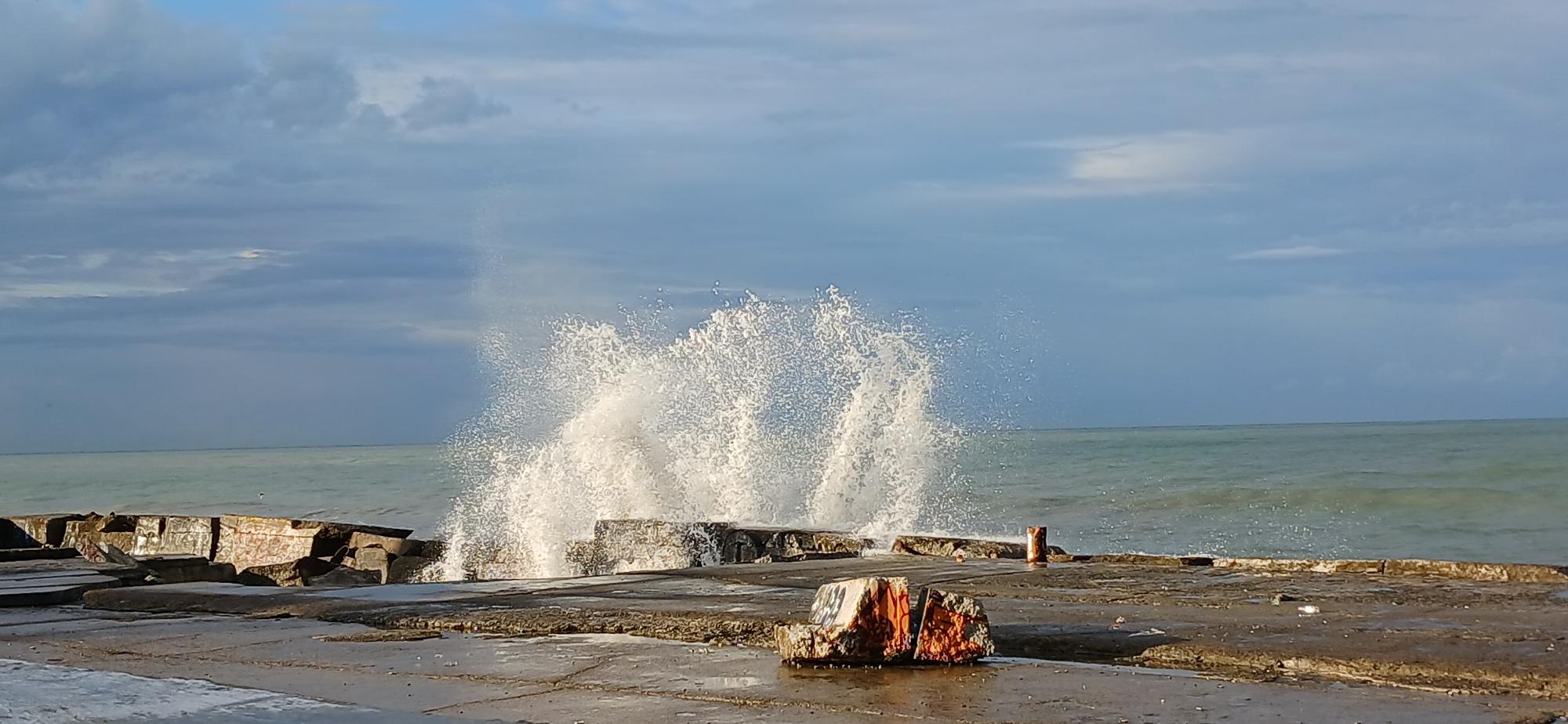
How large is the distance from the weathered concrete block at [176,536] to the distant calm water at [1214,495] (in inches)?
454

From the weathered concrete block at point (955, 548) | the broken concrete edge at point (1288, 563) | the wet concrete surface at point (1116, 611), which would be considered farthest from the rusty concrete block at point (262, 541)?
the broken concrete edge at point (1288, 563)

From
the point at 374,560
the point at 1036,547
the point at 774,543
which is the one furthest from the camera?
the point at 374,560

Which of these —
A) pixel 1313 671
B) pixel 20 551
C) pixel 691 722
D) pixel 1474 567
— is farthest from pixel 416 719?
pixel 20 551

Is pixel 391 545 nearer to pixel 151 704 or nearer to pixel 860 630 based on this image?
pixel 151 704

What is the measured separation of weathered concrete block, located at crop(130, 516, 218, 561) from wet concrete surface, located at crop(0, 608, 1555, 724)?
11396mm

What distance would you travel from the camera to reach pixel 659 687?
5.01 m

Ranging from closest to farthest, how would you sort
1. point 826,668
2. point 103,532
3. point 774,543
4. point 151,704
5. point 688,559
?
point 151,704 → point 826,668 → point 688,559 → point 774,543 → point 103,532

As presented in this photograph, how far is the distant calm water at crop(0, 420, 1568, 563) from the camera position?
25047 millimetres

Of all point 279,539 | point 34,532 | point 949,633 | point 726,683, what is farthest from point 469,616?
point 34,532

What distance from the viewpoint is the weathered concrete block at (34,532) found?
1836 cm

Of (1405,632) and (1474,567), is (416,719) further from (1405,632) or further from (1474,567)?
(1474,567)

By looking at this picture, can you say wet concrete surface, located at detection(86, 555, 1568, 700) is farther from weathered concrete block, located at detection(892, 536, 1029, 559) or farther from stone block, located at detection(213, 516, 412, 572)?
stone block, located at detection(213, 516, 412, 572)

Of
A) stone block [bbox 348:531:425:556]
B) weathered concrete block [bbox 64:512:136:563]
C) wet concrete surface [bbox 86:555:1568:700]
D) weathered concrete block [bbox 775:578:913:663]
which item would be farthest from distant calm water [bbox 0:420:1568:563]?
weathered concrete block [bbox 775:578:913:663]

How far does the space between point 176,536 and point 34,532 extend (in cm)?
233
